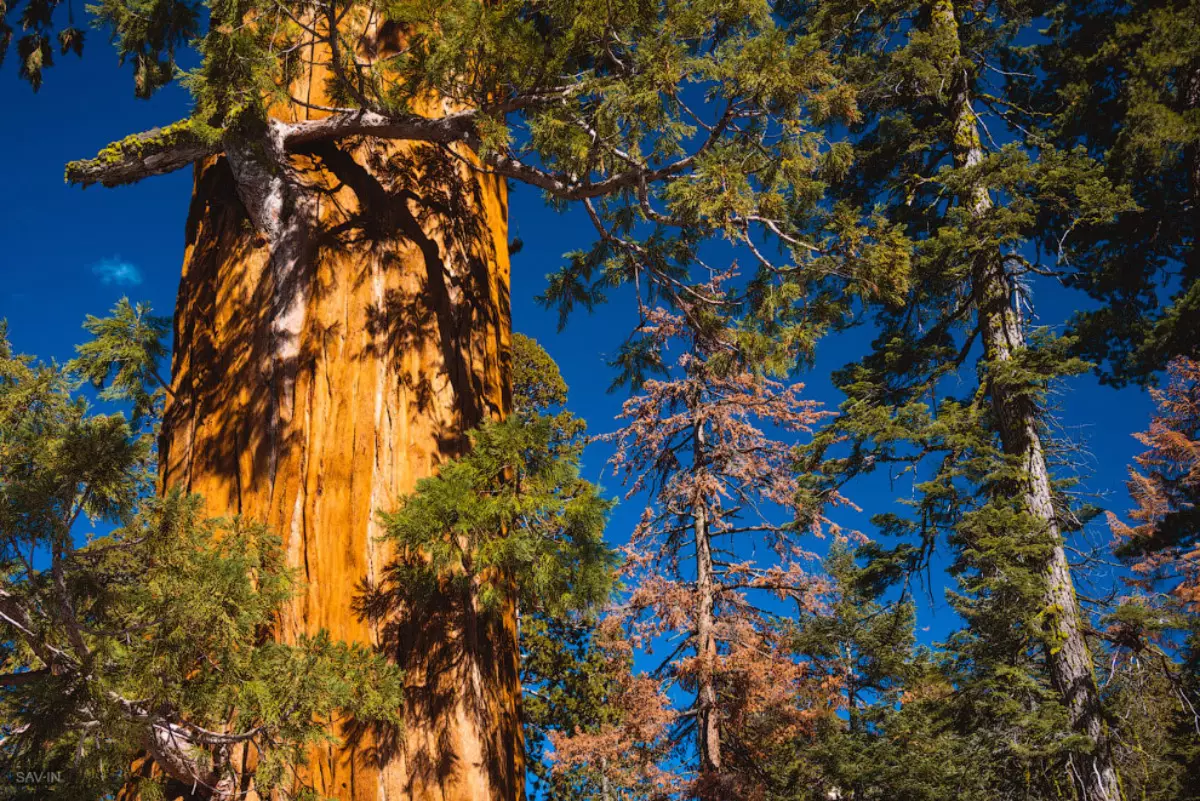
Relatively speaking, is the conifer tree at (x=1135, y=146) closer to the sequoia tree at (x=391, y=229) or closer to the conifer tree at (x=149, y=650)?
the sequoia tree at (x=391, y=229)

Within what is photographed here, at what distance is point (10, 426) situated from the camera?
13.5 feet

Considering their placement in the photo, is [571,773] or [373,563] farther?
[571,773]

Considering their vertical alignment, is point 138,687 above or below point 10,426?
below

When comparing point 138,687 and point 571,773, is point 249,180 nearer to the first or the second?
point 138,687

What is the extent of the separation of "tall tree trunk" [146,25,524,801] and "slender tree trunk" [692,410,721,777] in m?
10.3

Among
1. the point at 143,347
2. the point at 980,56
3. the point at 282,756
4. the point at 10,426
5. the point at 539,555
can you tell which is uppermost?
the point at 980,56

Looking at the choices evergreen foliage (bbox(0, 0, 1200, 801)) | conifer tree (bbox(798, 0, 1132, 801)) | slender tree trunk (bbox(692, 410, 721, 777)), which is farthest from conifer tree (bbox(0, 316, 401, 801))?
slender tree trunk (bbox(692, 410, 721, 777))

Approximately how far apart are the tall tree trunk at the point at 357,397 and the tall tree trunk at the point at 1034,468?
6669 millimetres

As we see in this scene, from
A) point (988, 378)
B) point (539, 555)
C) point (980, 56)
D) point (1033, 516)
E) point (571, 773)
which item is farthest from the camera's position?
point (571, 773)

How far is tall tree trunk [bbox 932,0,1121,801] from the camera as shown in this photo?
279 inches

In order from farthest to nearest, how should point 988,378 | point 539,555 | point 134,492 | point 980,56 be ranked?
point 980,56 → point 988,378 → point 539,555 → point 134,492

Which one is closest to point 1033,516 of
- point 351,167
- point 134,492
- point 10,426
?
point 351,167

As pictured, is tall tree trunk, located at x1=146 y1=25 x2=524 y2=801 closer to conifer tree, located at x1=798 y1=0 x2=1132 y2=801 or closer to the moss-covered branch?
the moss-covered branch

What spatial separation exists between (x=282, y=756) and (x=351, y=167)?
2.60 meters
